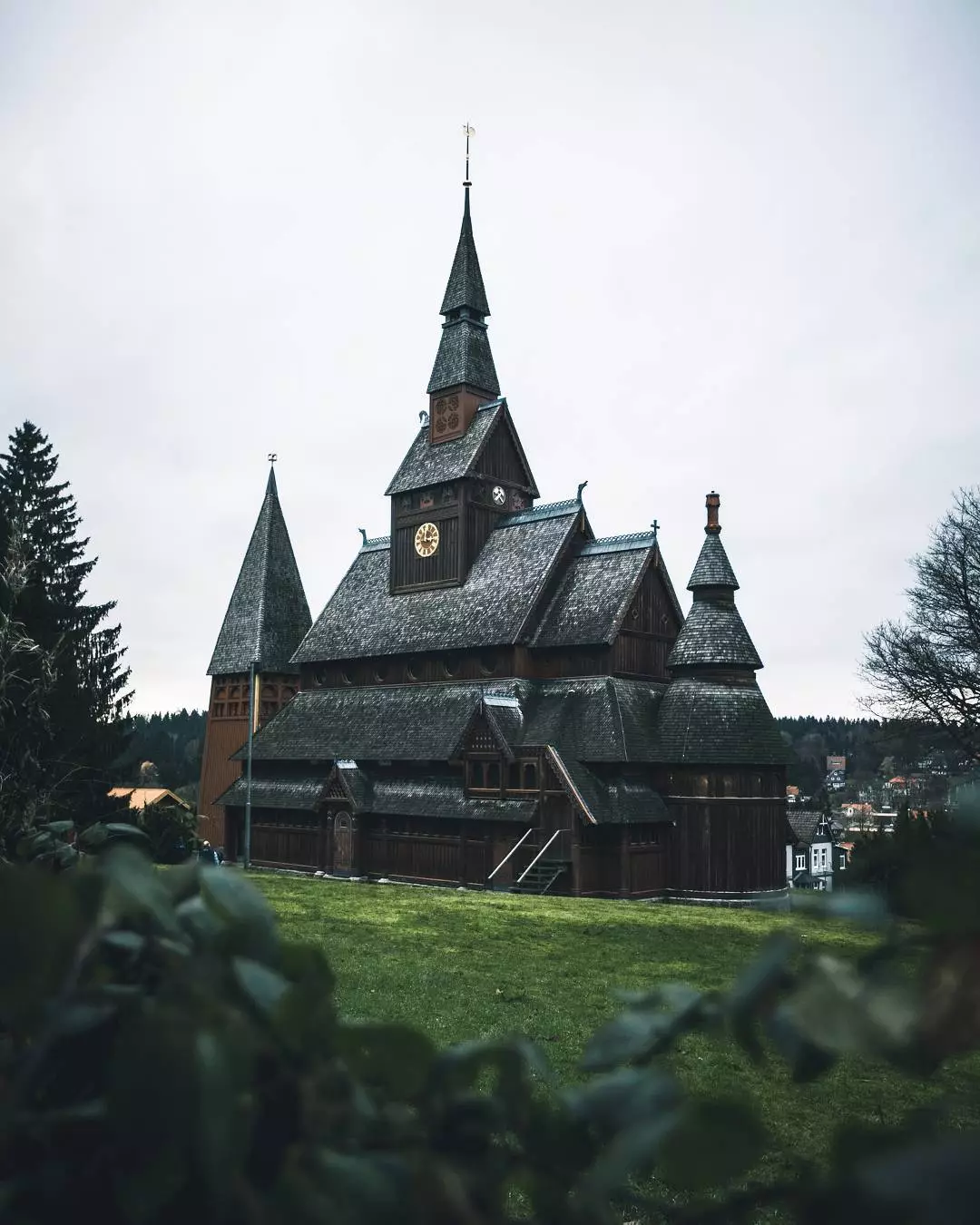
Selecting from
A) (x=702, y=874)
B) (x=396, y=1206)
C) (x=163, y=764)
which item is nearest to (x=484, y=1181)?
(x=396, y=1206)

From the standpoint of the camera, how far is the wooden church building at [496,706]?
32.4 metres

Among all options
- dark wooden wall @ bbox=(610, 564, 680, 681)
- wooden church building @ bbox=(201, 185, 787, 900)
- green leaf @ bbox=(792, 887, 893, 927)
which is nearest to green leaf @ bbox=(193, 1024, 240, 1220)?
green leaf @ bbox=(792, 887, 893, 927)

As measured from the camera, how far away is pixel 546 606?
37781 millimetres

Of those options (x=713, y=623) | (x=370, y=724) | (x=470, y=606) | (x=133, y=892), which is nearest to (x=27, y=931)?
(x=133, y=892)

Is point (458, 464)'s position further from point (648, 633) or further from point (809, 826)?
point (809, 826)

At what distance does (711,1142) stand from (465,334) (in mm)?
43781

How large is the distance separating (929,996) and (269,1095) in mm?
775

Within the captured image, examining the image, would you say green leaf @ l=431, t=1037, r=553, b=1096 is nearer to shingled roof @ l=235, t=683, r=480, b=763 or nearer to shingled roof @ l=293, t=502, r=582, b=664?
shingled roof @ l=235, t=683, r=480, b=763

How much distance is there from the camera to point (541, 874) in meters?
31.5

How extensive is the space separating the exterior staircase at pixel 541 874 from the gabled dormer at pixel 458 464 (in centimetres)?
1332

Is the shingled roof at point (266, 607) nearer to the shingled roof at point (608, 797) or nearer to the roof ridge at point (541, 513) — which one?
the roof ridge at point (541, 513)

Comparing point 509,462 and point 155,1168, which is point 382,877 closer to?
point 509,462

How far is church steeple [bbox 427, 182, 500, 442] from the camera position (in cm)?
4238

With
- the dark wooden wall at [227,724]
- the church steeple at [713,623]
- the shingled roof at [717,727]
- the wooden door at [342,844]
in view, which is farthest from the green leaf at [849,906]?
the dark wooden wall at [227,724]
